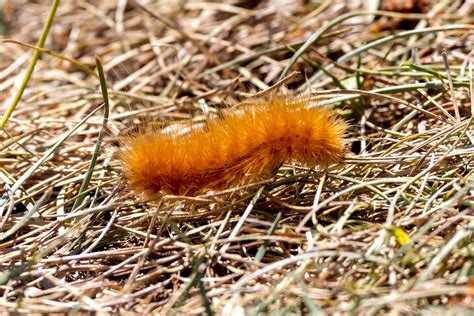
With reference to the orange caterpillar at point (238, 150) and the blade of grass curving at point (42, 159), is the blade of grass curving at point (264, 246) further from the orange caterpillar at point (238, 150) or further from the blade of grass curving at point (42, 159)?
the blade of grass curving at point (42, 159)

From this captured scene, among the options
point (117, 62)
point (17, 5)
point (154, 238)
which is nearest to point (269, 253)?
point (154, 238)

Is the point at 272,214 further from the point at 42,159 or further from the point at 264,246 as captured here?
the point at 42,159

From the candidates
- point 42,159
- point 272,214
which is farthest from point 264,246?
point 42,159

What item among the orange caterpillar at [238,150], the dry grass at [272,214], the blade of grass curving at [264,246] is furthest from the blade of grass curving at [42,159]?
the blade of grass curving at [264,246]

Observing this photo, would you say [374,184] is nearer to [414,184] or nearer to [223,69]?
[414,184]

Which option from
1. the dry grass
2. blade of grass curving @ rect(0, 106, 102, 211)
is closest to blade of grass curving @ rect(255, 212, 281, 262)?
the dry grass

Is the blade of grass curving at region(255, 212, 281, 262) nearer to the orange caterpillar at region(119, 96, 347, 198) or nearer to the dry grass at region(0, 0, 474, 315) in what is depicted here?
the dry grass at region(0, 0, 474, 315)
